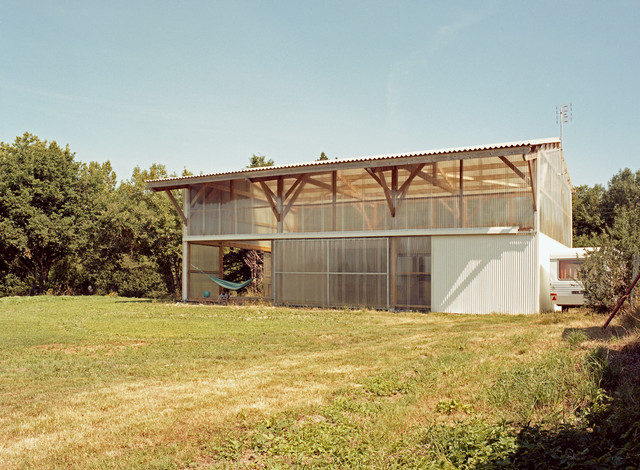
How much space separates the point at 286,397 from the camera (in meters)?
6.63

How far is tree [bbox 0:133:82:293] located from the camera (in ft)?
113

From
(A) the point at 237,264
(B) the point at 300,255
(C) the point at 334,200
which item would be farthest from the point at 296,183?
(A) the point at 237,264

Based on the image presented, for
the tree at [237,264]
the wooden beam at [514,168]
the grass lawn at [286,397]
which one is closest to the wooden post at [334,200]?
the wooden beam at [514,168]

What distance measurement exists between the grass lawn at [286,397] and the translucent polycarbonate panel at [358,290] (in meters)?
8.57

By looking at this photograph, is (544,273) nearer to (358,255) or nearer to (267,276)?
(358,255)

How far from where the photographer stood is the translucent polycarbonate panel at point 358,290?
21031 mm

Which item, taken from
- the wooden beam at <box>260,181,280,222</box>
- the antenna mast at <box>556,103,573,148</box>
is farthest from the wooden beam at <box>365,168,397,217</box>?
the antenna mast at <box>556,103,573,148</box>

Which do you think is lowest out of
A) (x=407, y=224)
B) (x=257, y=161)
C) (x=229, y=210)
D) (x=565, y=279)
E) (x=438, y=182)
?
(x=565, y=279)

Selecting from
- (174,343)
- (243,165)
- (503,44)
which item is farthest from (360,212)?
(243,165)

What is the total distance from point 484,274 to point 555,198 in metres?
6.77

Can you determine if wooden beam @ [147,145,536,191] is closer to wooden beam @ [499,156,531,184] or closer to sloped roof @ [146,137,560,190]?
sloped roof @ [146,137,560,190]

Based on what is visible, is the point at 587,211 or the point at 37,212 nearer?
the point at 37,212

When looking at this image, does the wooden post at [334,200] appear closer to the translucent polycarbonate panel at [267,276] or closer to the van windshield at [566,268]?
the translucent polycarbonate panel at [267,276]

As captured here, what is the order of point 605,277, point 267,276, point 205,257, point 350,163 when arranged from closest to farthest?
point 605,277, point 350,163, point 205,257, point 267,276
